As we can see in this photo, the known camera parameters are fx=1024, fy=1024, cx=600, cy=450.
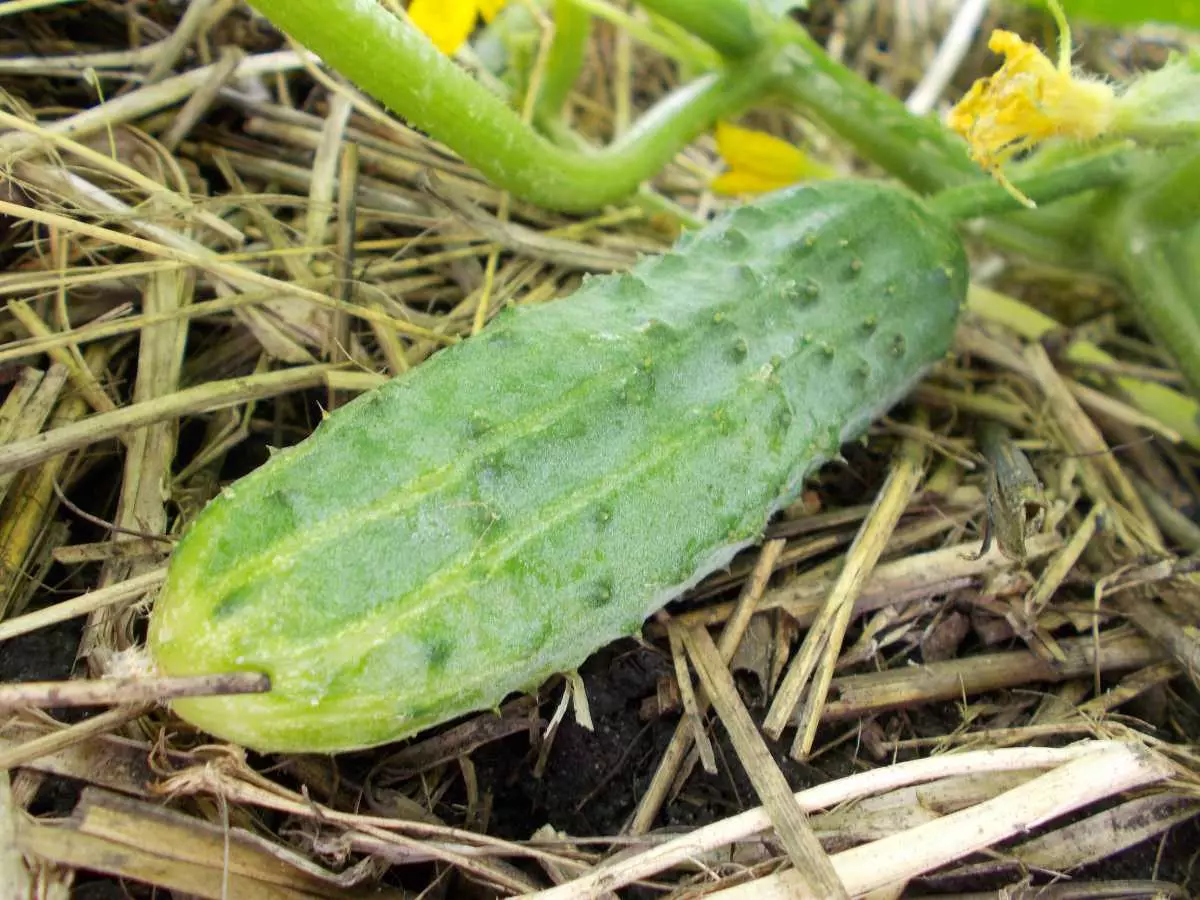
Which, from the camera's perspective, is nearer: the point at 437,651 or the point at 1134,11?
the point at 437,651

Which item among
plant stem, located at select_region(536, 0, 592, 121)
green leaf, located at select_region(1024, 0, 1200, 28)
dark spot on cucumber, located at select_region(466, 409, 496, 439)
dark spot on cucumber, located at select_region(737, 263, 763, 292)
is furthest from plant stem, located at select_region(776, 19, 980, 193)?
dark spot on cucumber, located at select_region(466, 409, 496, 439)

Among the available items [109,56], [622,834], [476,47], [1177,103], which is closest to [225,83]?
[109,56]

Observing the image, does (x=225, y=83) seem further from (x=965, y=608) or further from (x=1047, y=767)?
(x=1047, y=767)

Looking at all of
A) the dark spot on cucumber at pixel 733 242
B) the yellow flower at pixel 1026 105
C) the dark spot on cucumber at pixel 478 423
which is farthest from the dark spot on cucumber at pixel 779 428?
the yellow flower at pixel 1026 105

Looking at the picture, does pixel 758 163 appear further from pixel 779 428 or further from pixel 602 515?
pixel 602 515

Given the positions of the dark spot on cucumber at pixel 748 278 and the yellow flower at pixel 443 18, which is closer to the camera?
the dark spot on cucumber at pixel 748 278

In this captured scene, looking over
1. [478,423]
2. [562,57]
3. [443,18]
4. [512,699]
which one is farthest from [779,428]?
[562,57]

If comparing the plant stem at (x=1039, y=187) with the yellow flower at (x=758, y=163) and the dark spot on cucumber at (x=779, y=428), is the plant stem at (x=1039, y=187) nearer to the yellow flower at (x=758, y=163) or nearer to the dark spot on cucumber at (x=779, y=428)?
the yellow flower at (x=758, y=163)
